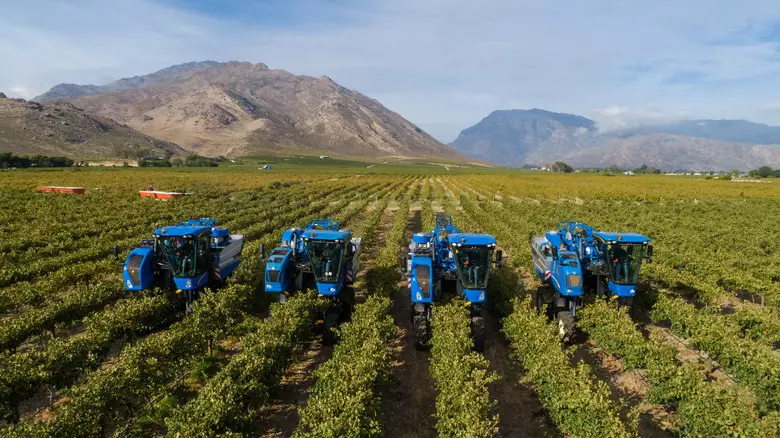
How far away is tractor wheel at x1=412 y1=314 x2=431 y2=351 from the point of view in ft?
40.6

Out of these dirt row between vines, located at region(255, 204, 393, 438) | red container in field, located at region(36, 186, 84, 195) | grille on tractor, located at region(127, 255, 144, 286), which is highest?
red container in field, located at region(36, 186, 84, 195)

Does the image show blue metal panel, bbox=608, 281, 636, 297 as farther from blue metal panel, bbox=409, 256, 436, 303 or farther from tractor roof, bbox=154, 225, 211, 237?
tractor roof, bbox=154, 225, 211, 237

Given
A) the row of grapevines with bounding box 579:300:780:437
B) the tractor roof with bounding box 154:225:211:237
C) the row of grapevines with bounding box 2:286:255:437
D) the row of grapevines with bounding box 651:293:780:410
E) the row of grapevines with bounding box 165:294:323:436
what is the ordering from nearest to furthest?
the row of grapevines with bounding box 2:286:255:437 → the row of grapevines with bounding box 165:294:323:436 → the row of grapevines with bounding box 579:300:780:437 → the row of grapevines with bounding box 651:293:780:410 → the tractor roof with bounding box 154:225:211:237

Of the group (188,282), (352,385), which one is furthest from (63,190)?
(352,385)

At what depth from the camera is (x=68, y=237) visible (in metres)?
24.0

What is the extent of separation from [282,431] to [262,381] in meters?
1.18

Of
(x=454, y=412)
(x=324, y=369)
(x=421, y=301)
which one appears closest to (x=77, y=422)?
(x=324, y=369)

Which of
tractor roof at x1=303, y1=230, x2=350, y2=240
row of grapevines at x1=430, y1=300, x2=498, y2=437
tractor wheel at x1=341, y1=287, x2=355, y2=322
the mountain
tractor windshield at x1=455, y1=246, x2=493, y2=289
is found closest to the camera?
row of grapevines at x1=430, y1=300, x2=498, y2=437

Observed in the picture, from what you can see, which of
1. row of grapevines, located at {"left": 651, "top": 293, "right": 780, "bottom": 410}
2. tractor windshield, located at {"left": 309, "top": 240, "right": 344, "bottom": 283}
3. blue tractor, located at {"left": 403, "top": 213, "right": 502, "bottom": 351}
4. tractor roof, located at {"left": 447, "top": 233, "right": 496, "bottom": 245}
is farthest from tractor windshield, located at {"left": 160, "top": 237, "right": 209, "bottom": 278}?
row of grapevines, located at {"left": 651, "top": 293, "right": 780, "bottom": 410}

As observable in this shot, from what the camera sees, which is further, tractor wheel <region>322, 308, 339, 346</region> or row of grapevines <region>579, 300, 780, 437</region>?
tractor wheel <region>322, 308, 339, 346</region>

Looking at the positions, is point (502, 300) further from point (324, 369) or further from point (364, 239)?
point (364, 239)

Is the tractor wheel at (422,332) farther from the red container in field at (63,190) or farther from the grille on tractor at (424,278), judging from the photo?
the red container in field at (63,190)

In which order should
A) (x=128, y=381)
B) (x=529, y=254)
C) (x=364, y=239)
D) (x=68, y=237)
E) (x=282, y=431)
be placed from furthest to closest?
(x=364, y=239) → (x=68, y=237) → (x=529, y=254) → (x=282, y=431) → (x=128, y=381)

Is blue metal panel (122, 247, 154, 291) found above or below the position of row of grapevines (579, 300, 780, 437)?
above
